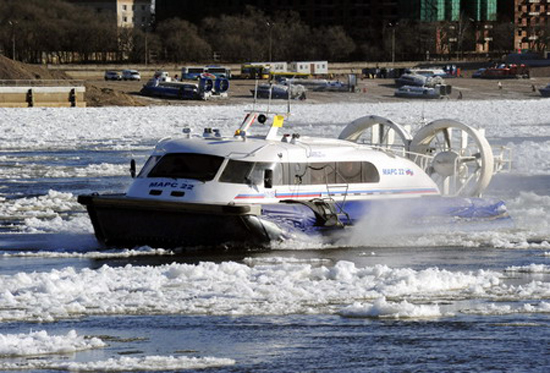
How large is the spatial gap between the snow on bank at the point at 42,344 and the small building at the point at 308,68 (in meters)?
109

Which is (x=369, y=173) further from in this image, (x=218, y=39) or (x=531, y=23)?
(x=531, y=23)

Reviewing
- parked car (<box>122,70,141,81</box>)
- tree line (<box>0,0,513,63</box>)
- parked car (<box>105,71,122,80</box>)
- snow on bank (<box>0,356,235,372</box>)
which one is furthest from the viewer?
tree line (<box>0,0,513,63</box>)

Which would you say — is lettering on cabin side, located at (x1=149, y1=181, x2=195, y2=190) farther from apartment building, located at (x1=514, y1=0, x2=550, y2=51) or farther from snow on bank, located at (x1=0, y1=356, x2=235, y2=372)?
apartment building, located at (x1=514, y1=0, x2=550, y2=51)

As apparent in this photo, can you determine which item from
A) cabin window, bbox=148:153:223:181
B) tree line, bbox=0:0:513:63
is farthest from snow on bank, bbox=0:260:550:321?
tree line, bbox=0:0:513:63

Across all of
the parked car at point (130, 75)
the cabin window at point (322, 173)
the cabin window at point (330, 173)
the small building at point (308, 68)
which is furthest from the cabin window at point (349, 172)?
the small building at point (308, 68)

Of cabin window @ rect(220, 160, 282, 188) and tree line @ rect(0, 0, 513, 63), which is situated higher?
tree line @ rect(0, 0, 513, 63)

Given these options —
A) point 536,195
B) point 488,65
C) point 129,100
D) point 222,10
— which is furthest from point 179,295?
point 222,10

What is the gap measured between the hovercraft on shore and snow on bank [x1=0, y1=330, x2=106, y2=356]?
6.49 m

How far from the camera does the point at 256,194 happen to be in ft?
68.0

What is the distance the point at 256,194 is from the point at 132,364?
811 cm

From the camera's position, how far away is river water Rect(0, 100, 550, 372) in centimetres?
1331

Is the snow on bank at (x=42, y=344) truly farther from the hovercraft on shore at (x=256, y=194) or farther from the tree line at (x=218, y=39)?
the tree line at (x=218, y=39)

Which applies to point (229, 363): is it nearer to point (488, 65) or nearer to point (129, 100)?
point (129, 100)

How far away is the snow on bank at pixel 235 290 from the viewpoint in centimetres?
1546
